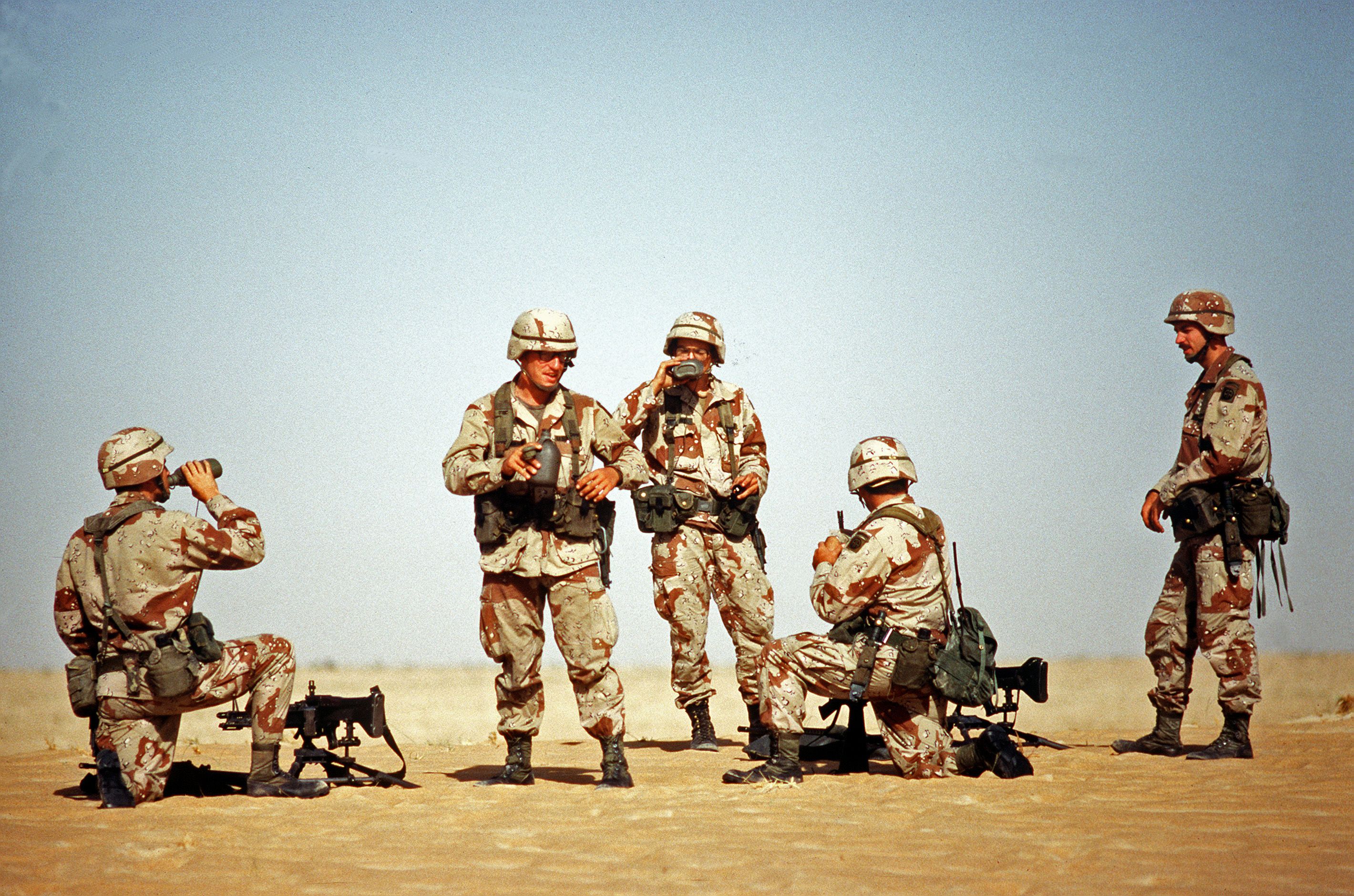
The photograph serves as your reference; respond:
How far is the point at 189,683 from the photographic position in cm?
775

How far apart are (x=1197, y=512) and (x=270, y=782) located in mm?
6876

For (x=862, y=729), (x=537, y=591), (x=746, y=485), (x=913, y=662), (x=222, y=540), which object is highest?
(x=746, y=485)

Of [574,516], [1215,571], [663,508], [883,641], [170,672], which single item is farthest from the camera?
[663,508]

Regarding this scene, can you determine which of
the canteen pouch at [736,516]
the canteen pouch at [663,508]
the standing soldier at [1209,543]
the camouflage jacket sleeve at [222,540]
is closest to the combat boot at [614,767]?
the canteen pouch at [663,508]

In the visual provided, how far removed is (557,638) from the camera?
28.0ft

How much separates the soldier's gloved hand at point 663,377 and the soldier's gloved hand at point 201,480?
3615 mm

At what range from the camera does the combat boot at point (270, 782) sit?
820 cm

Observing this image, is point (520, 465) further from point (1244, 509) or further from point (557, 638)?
point (1244, 509)

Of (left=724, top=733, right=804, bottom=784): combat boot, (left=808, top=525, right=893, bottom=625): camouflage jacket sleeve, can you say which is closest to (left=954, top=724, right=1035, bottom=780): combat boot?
(left=724, top=733, right=804, bottom=784): combat boot

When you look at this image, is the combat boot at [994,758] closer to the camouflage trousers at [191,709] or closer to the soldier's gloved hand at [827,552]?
the soldier's gloved hand at [827,552]

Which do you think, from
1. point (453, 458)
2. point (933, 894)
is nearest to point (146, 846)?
point (453, 458)

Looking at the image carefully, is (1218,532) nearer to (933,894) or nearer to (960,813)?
(960,813)

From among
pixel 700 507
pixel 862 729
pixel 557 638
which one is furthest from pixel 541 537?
pixel 862 729

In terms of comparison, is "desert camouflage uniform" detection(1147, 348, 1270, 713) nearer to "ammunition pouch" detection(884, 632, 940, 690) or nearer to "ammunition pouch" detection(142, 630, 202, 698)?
"ammunition pouch" detection(884, 632, 940, 690)
